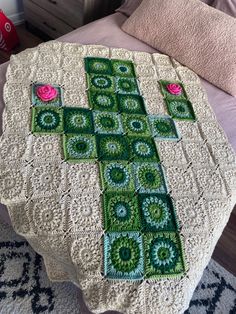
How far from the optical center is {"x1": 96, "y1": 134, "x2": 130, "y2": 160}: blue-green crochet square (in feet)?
3.52

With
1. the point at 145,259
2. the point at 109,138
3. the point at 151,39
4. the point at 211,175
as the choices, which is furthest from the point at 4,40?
the point at 145,259

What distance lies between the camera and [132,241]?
89 centimetres

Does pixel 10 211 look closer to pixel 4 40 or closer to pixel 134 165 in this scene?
pixel 134 165

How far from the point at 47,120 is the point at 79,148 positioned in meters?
0.16

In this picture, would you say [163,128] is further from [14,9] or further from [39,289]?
[14,9]

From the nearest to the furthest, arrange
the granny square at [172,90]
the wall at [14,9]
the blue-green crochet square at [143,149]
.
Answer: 1. the blue-green crochet square at [143,149]
2. the granny square at [172,90]
3. the wall at [14,9]

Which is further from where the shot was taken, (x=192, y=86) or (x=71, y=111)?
(x=192, y=86)

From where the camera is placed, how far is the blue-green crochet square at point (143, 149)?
1.10m

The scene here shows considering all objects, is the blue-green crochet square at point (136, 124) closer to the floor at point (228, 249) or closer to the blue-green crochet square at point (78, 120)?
the blue-green crochet square at point (78, 120)

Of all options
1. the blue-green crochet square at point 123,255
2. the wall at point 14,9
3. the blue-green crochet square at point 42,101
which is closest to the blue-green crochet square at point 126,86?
the blue-green crochet square at point 42,101

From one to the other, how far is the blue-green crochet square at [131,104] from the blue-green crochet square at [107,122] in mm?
53

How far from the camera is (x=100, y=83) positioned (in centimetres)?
132

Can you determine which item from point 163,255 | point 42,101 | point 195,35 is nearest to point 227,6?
point 195,35

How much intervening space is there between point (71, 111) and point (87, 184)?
0.33 meters
